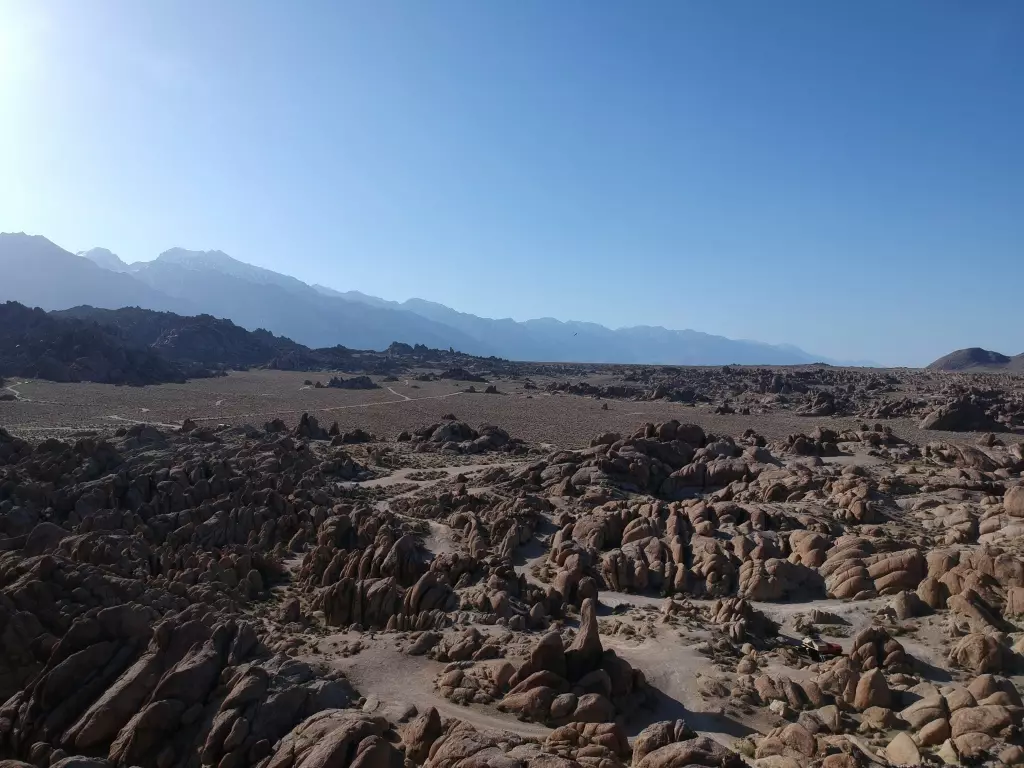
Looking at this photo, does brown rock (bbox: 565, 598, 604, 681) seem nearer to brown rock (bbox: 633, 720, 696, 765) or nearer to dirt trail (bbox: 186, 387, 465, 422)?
brown rock (bbox: 633, 720, 696, 765)

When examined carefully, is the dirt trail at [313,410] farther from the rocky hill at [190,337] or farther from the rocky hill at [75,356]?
the rocky hill at [190,337]

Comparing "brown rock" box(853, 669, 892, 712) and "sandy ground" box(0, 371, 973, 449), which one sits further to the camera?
"sandy ground" box(0, 371, 973, 449)

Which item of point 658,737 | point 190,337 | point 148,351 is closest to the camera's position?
point 658,737

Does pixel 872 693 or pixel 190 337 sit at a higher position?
pixel 190 337

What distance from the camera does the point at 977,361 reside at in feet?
586

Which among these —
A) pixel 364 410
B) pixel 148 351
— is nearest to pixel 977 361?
pixel 364 410

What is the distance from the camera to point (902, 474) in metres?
33.8

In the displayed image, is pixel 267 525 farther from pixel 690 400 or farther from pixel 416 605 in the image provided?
pixel 690 400

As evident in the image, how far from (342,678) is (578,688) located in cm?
573

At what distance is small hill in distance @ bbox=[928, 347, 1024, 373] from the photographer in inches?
6777

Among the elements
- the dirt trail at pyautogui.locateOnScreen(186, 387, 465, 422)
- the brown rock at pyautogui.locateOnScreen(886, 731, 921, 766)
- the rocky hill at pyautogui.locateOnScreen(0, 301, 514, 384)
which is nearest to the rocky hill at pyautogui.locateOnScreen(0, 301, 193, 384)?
the rocky hill at pyautogui.locateOnScreen(0, 301, 514, 384)

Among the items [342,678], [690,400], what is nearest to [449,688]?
[342,678]

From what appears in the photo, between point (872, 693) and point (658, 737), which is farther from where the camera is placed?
point (872, 693)

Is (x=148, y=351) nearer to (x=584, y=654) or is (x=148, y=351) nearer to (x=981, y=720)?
(x=584, y=654)
